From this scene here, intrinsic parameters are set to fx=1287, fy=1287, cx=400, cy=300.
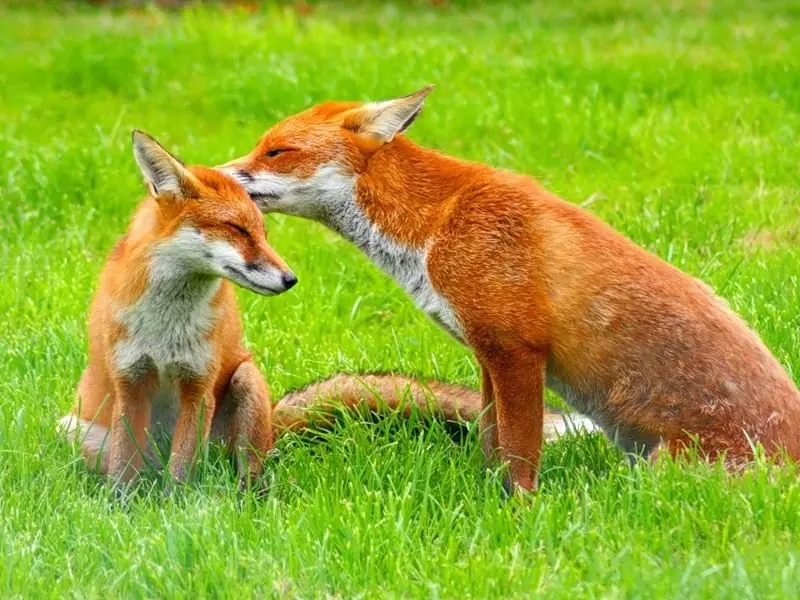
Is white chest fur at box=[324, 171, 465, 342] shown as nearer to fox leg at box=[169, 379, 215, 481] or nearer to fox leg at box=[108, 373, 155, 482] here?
fox leg at box=[169, 379, 215, 481]

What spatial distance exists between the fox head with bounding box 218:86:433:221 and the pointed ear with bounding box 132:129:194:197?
0.88ft

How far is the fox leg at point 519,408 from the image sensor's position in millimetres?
4828

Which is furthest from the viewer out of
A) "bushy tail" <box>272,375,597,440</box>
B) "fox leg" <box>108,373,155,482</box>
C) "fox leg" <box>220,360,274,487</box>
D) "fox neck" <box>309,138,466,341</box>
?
"bushy tail" <box>272,375,597,440</box>

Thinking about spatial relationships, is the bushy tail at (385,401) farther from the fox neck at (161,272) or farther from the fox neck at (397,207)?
the fox neck at (161,272)

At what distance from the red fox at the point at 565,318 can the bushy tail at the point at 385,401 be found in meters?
0.46

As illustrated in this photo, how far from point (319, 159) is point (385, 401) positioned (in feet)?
3.66

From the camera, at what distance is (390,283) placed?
24.8 feet

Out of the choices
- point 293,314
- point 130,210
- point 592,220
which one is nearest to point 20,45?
point 130,210

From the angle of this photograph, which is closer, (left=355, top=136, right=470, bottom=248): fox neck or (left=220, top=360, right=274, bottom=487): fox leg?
(left=355, top=136, right=470, bottom=248): fox neck

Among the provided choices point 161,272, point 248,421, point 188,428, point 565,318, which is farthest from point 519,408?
point 161,272

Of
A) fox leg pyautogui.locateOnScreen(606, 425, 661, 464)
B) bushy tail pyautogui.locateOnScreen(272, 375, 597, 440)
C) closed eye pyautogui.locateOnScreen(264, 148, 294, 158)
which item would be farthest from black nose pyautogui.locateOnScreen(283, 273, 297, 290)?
fox leg pyautogui.locateOnScreen(606, 425, 661, 464)

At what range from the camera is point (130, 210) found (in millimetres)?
8703

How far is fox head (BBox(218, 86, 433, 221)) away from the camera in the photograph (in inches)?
207

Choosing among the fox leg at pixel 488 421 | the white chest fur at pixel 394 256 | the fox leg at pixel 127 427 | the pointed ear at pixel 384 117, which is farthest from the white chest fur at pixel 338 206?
the fox leg at pixel 127 427
